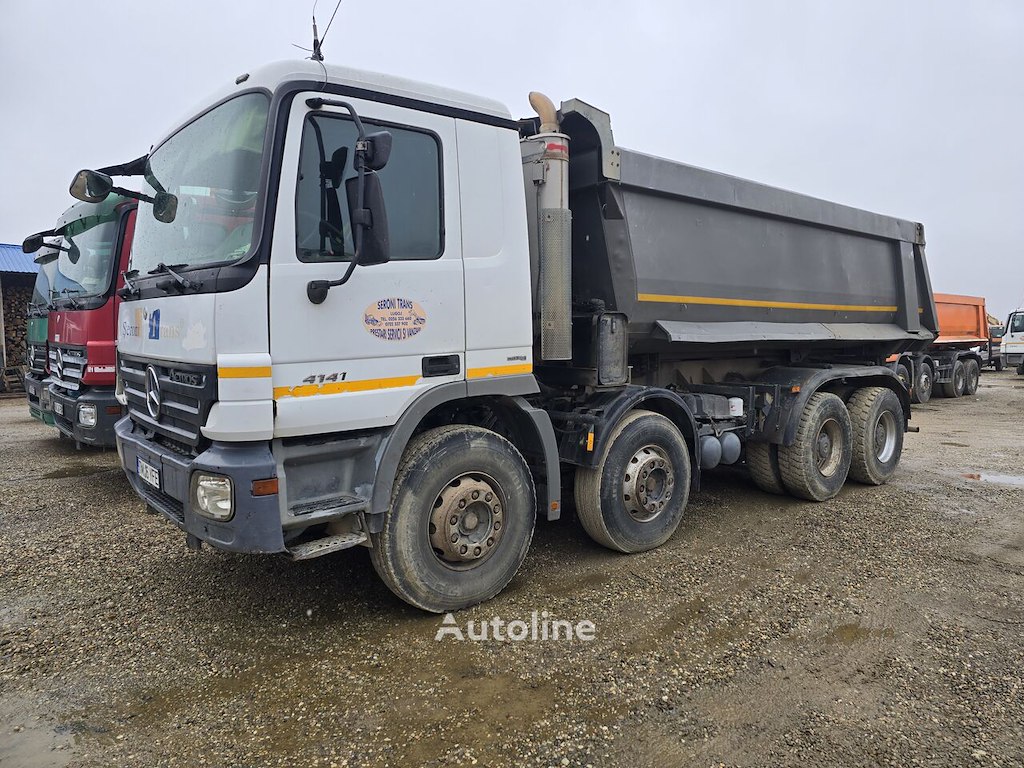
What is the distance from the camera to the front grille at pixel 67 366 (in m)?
6.33

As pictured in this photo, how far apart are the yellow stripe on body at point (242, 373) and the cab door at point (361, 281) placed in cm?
8

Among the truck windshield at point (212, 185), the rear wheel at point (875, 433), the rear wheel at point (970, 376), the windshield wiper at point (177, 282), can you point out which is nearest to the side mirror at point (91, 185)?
the truck windshield at point (212, 185)

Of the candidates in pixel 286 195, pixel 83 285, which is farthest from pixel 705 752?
pixel 83 285

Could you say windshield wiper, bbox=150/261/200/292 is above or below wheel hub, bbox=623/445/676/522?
above

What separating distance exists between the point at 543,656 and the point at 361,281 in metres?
2.02

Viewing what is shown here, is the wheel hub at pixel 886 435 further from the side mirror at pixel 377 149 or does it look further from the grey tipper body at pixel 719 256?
the side mirror at pixel 377 149

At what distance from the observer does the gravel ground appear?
266 cm

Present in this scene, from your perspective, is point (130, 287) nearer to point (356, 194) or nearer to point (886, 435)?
point (356, 194)

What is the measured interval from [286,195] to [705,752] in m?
2.90

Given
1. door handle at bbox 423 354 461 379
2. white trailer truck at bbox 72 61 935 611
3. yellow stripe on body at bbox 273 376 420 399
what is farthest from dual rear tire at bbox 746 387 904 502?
yellow stripe on body at bbox 273 376 420 399

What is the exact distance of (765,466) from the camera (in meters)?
6.31

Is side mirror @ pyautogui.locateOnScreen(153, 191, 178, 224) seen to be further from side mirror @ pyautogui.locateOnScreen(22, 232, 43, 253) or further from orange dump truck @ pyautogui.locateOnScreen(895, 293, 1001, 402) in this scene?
orange dump truck @ pyautogui.locateOnScreen(895, 293, 1001, 402)

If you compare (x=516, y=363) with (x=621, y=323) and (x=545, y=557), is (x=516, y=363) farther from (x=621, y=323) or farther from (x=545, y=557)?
(x=545, y=557)

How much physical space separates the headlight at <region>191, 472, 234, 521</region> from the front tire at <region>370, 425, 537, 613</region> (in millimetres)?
743
